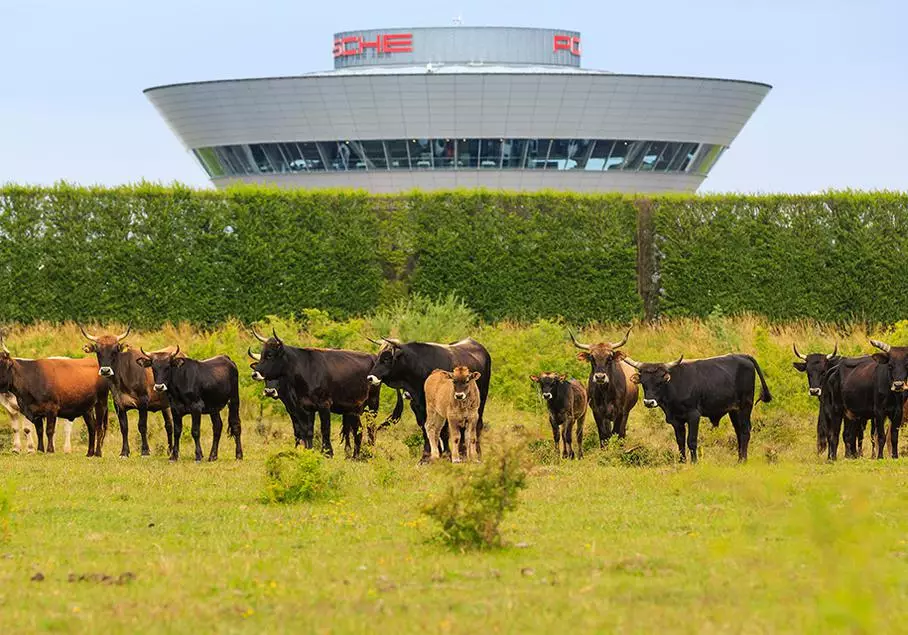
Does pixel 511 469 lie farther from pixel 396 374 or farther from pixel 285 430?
pixel 285 430

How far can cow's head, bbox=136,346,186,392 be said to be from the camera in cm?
2086

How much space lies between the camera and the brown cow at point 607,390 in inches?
842

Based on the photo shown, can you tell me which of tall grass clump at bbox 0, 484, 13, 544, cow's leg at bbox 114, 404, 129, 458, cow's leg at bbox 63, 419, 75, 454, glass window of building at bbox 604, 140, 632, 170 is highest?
glass window of building at bbox 604, 140, 632, 170

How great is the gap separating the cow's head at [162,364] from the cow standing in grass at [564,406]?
4.95m

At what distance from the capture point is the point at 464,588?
10.4 m

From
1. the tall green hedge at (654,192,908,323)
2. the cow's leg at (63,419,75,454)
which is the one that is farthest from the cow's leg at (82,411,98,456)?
the tall green hedge at (654,192,908,323)

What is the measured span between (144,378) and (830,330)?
21258 millimetres

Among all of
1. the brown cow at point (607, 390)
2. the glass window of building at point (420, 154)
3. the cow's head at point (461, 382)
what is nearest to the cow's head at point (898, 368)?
the brown cow at point (607, 390)

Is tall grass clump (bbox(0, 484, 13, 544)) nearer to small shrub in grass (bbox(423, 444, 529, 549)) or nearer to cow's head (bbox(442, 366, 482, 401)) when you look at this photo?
small shrub in grass (bbox(423, 444, 529, 549))

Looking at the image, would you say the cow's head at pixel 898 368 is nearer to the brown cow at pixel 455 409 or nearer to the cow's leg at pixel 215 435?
the brown cow at pixel 455 409

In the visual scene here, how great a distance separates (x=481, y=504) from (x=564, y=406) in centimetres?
903

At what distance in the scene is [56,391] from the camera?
73.6 ft

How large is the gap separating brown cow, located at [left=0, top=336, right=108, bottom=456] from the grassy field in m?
1.00

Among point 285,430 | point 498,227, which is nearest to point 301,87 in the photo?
point 498,227
